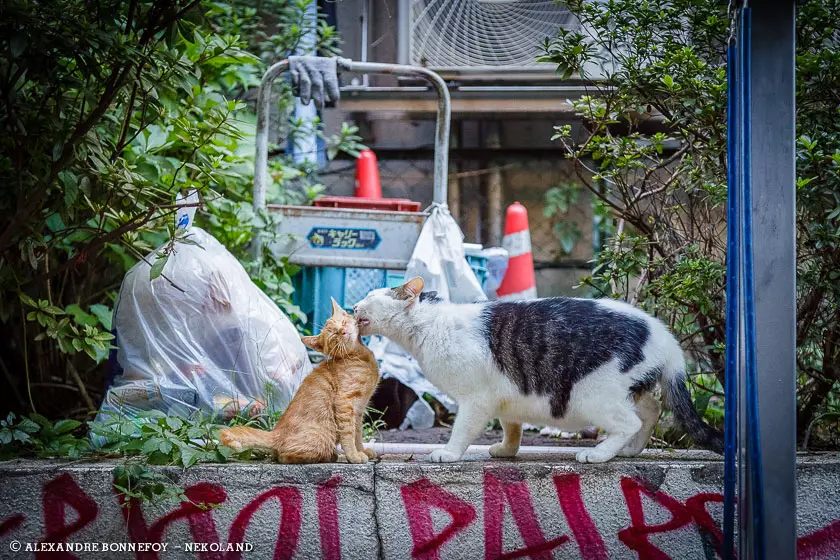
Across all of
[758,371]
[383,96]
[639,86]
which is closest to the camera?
[758,371]

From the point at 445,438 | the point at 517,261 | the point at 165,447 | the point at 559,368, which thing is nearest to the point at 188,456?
the point at 165,447

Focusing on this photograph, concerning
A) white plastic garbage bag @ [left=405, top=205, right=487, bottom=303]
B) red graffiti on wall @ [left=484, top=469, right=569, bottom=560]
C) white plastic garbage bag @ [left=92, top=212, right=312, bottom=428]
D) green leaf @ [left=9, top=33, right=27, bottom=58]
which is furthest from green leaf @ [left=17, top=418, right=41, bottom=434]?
white plastic garbage bag @ [left=405, top=205, right=487, bottom=303]

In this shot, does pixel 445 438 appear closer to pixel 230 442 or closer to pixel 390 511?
pixel 390 511

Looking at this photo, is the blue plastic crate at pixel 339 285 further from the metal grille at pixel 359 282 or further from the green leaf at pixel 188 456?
the green leaf at pixel 188 456

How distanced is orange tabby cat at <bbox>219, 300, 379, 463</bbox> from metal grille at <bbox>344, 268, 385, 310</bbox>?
5.10 ft

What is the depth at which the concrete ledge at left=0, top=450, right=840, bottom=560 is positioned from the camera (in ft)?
8.71

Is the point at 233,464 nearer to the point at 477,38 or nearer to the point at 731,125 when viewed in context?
the point at 731,125

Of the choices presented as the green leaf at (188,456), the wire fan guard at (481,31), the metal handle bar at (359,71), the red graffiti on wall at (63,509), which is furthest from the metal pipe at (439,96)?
the red graffiti on wall at (63,509)

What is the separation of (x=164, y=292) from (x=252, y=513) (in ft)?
4.04

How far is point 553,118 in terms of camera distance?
6445 mm

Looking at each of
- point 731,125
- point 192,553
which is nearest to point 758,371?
point 731,125

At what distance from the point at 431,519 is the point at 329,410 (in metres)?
0.51

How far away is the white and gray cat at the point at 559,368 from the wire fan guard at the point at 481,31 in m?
2.04

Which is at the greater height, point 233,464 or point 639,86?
point 639,86
